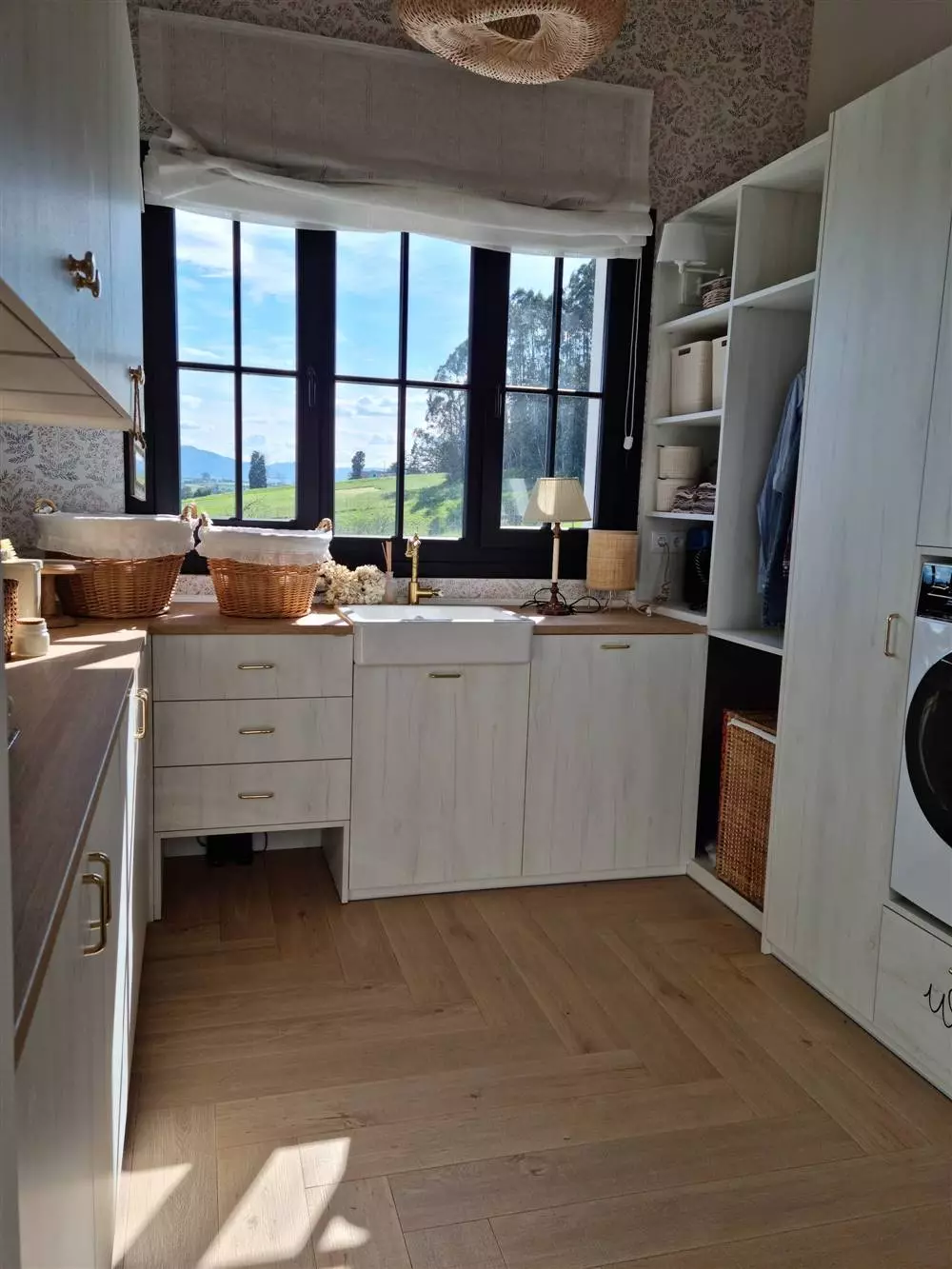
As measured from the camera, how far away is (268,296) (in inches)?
124

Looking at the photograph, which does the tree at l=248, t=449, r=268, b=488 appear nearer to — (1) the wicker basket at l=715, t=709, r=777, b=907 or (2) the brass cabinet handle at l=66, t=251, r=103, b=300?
(1) the wicker basket at l=715, t=709, r=777, b=907

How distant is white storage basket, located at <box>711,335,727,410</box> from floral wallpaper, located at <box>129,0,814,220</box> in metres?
0.60

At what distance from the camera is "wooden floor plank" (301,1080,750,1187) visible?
1.81m

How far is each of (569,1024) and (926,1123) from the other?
77 cm

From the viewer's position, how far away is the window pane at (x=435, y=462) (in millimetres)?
3361

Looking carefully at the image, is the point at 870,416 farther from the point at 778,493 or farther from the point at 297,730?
the point at 297,730

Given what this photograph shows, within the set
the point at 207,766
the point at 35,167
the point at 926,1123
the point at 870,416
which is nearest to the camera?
the point at 35,167

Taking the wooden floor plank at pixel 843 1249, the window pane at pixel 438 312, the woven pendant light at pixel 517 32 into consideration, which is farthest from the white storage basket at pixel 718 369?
the wooden floor plank at pixel 843 1249

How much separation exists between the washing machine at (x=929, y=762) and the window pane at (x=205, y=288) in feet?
7.34

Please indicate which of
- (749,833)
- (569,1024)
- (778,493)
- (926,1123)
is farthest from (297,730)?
(926,1123)

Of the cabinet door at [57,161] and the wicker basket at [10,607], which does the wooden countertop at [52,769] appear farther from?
the cabinet door at [57,161]

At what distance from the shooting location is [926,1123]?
1970 mm

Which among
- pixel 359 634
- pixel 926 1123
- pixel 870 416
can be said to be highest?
pixel 870 416

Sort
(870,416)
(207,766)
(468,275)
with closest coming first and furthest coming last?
(870,416), (207,766), (468,275)
